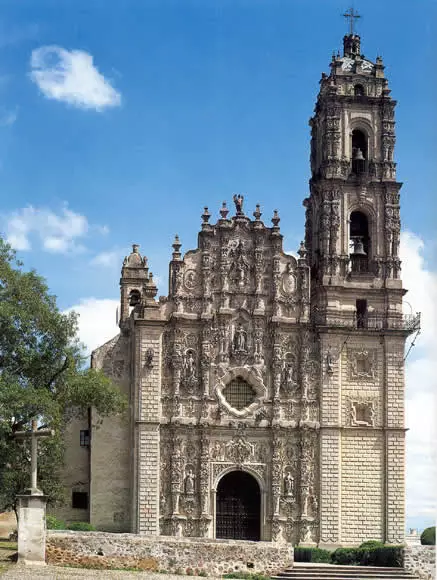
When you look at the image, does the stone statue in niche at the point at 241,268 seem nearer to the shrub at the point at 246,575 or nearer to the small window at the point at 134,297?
the small window at the point at 134,297

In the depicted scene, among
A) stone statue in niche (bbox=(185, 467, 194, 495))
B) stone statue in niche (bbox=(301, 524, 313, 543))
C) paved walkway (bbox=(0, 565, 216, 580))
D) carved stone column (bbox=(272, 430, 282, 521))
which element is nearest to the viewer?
paved walkway (bbox=(0, 565, 216, 580))

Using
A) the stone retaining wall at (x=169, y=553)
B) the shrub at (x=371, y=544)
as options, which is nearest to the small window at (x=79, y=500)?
the shrub at (x=371, y=544)

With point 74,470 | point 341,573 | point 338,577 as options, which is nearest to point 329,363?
point 341,573

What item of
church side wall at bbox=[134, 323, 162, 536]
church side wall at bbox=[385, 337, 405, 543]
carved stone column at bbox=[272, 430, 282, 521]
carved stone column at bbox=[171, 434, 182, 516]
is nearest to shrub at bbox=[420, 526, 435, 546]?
church side wall at bbox=[385, 337, 405, 543]

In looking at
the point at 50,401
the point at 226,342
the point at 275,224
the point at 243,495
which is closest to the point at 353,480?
the point at 243,495

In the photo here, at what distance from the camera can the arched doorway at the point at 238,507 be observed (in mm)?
51406

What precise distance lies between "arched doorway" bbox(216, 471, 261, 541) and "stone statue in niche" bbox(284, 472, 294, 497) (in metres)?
1.16

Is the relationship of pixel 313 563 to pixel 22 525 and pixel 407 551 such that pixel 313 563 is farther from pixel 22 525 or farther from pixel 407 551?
pixel 22 525

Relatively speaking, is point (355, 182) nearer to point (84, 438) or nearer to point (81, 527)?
point (84, 438)

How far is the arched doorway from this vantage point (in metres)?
51.4

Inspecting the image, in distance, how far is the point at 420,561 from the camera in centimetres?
4312

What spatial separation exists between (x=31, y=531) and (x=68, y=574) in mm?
2615

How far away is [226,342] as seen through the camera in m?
52.5

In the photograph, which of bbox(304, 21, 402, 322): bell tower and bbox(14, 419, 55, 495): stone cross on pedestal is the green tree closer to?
bbox(14, 419, 55, 495): stone cross on pedestal
